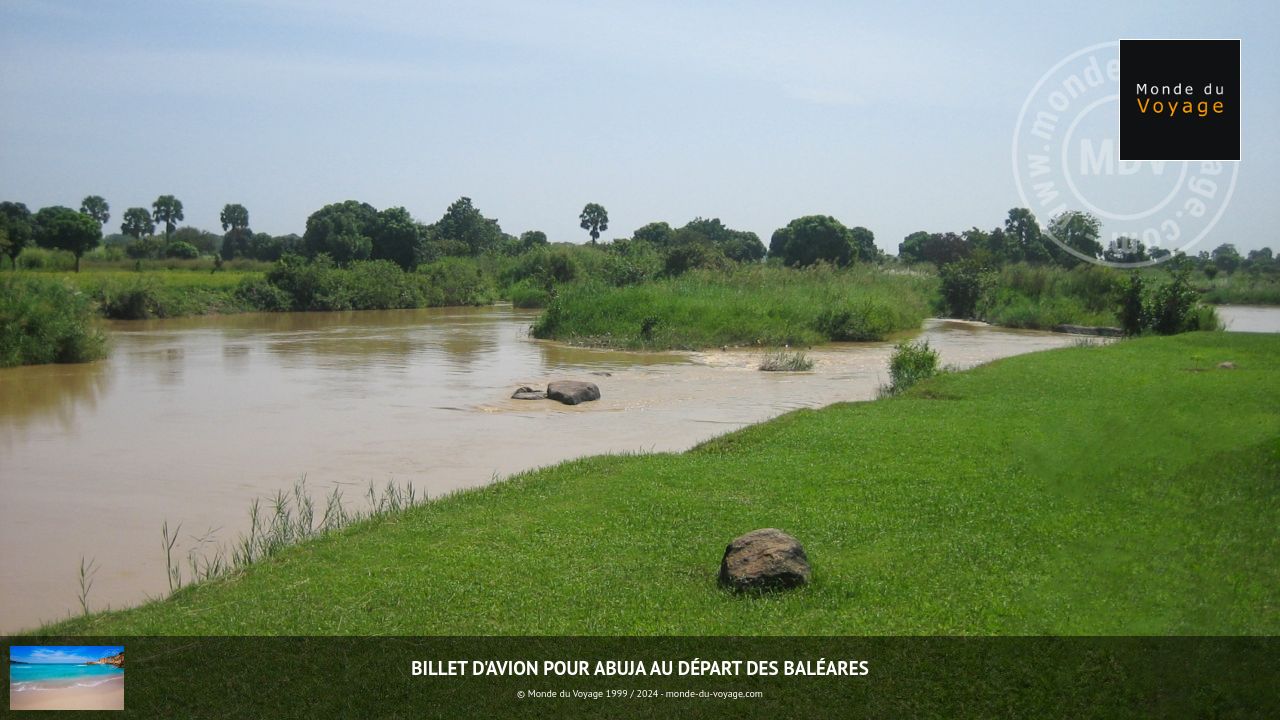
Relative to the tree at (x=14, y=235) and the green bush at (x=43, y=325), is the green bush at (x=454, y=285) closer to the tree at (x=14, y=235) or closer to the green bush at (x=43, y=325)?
the tree at (x=14, y=235)

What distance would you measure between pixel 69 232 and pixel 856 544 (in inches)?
2276

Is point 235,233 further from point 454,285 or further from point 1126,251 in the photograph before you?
point 1126,251

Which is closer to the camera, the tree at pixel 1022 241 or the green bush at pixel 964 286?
the green bush at pixel 964 286

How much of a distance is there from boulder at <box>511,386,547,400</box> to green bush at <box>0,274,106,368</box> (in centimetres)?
1457

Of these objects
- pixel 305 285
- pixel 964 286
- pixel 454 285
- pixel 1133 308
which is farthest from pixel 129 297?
pixel 1133 308

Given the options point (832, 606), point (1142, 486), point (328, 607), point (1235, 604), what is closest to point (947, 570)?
point (832, 606)

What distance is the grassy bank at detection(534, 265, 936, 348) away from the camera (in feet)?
104

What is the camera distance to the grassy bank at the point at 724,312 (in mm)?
31625

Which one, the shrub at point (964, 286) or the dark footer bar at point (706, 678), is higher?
the shrub at point (964, 286)

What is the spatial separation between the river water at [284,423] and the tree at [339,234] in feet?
120

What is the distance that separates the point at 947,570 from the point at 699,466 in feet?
14.3

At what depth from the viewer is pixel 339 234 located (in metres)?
69.4

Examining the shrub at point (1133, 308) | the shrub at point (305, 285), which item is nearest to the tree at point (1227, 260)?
the shrub at point (1133, 308)

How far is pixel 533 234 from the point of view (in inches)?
3716
